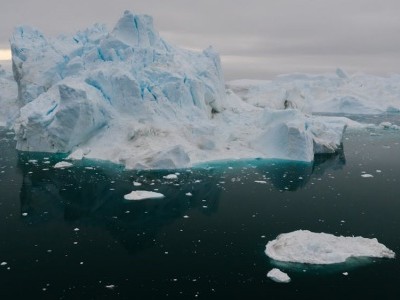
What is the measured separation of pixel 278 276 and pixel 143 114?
41.5 ft

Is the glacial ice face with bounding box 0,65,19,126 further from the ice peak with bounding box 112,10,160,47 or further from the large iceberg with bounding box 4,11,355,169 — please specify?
the ice peak with bounding box 112,10,160,47

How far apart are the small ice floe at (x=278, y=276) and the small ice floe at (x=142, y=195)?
5520mm

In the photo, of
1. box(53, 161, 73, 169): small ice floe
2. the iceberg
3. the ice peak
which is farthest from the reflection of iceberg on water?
the iceberg

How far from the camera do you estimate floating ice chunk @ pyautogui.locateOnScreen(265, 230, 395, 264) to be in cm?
866

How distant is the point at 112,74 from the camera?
1970 cm

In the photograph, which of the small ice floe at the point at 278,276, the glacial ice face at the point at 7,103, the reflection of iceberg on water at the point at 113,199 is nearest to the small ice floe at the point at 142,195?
the reflection of iceberg on water at the point at 113,199

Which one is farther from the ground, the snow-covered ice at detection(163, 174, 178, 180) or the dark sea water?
the dark sea water

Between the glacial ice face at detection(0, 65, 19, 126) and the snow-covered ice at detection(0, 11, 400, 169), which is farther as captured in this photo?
the glacial ice face at detection(0, 65, 19, 126)

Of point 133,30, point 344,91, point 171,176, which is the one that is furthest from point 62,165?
point 344,91

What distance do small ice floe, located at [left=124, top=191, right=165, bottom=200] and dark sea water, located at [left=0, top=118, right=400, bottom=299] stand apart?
0.91 ft

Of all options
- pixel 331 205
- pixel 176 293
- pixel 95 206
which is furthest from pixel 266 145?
pixel 176 293

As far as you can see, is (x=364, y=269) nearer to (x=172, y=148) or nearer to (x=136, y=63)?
(x=172, y=148)

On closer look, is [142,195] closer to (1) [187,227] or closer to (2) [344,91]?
(1) [187,227]

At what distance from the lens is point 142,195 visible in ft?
41.6
